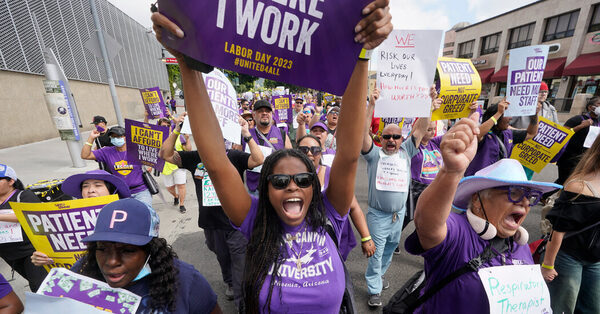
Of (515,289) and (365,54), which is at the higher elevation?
(365,54)

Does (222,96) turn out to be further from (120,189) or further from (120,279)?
(120,279)

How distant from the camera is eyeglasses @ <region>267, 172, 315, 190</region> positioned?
1.44m

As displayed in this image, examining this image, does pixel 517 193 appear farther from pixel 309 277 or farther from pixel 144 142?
pixel 144 142

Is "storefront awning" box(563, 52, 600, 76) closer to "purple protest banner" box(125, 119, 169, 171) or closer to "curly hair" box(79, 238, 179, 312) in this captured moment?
"purple protest banner" box(125, 119, 169, 171)

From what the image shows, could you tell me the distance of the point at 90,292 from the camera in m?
1.25

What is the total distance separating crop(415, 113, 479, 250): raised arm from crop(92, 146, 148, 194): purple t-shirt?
387 centimetres

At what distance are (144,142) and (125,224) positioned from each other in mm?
2548

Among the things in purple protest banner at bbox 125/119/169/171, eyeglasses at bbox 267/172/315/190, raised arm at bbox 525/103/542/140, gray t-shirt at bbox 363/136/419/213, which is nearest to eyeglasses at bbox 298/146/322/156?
gray t-shirt at bbox 363/136/419/213

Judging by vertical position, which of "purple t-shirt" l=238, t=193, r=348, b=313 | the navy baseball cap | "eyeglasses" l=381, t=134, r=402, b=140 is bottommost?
"purple t-shirt" l=238, t=193, r=348, b=313

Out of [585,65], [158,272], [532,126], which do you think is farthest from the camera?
[585,65]

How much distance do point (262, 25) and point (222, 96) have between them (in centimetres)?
191

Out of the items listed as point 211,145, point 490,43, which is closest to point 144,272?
point 211,145

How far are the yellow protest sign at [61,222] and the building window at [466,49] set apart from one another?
35258 mm

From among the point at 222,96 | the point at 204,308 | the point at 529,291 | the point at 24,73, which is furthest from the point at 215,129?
the point at 24,73
